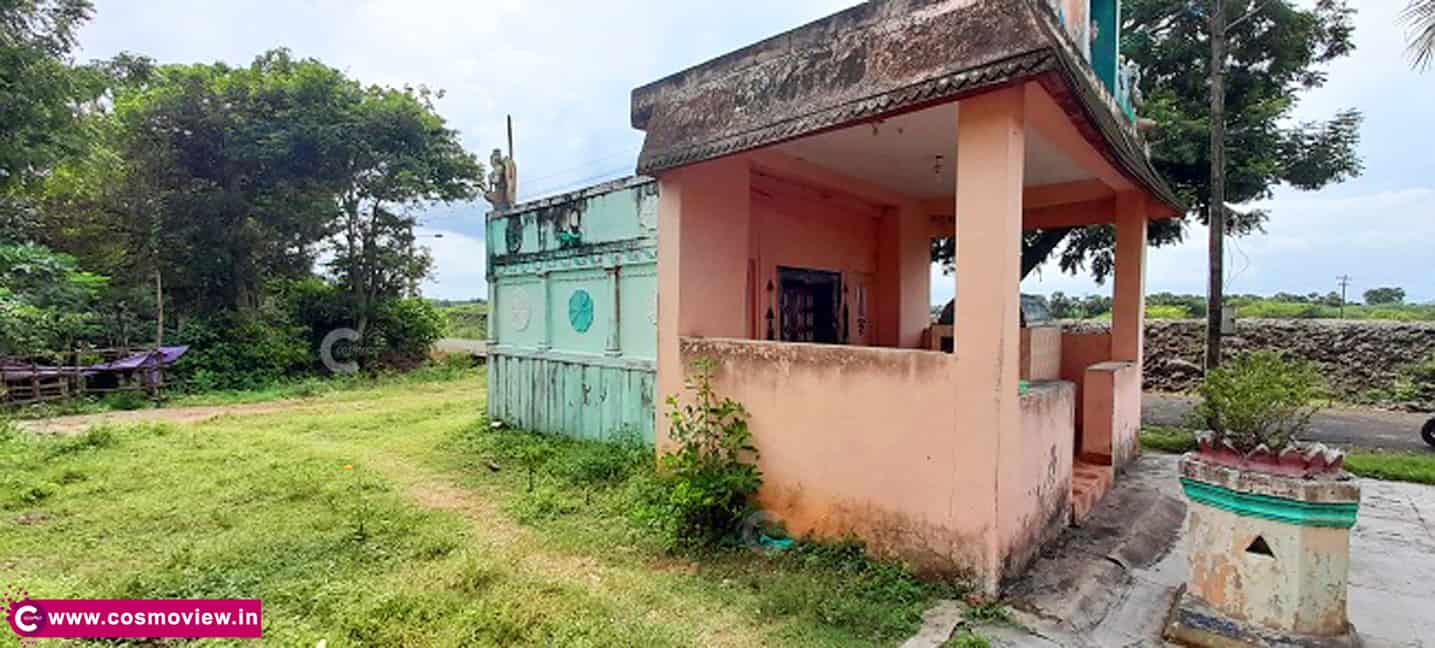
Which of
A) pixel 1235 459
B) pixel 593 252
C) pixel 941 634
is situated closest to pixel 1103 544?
pixel 1235 459

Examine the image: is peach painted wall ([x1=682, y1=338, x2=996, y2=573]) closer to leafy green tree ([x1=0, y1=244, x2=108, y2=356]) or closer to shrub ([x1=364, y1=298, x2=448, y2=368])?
leafy green tree ([x1=0, y1=244, x2=108, y2=356])

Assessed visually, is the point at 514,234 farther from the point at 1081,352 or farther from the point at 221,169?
the point at 221,169

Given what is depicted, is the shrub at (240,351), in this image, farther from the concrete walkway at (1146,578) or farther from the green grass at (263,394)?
the concrete walkway at (1146,578)

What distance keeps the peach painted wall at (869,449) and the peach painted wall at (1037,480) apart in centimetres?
23

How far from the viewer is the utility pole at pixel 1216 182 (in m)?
7.76

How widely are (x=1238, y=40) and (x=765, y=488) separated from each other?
10.6 metres

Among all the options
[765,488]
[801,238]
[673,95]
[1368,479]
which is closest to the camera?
[765,488]

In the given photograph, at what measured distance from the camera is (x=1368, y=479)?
629 cm

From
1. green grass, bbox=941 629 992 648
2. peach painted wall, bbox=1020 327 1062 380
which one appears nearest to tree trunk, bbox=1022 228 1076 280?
peach painted wall, bbox=1020 327 1062 380

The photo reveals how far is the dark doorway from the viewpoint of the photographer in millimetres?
6867

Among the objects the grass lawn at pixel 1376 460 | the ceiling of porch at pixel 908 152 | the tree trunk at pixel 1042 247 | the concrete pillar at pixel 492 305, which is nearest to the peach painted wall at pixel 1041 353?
the grass lawn at pixel 1376 460

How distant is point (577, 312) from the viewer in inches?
295

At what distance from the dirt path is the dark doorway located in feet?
33.0

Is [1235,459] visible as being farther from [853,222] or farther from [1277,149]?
[1277,149]
